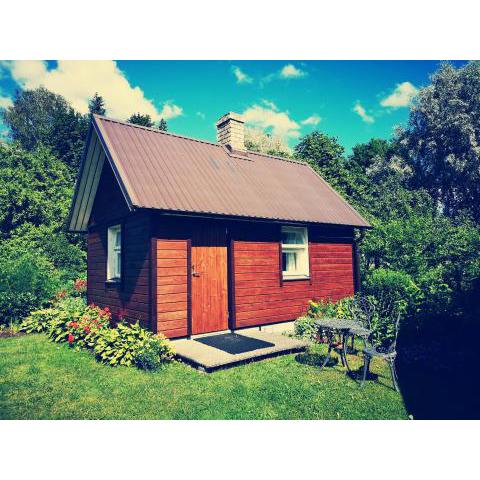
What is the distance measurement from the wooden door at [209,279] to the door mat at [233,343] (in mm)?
335

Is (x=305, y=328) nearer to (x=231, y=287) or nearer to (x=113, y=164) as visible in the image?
(x=231, y=287)

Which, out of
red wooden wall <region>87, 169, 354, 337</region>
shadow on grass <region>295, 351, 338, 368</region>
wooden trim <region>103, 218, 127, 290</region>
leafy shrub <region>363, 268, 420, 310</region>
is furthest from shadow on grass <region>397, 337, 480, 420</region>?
wooden trim <region>103, 218, 127, 290</region>

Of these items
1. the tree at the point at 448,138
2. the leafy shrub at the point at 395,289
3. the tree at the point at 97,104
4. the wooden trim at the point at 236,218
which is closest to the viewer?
the wooden trim at the point at 236,218

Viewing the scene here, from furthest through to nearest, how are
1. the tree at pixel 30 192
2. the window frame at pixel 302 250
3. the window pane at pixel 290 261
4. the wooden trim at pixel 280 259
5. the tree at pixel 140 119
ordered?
the tree at pixel 140 119, the tree at pixel 30 192, the window pane at pixel 290 261, the window frame at pixel 302 250, the wooden trim at pixel 280 259

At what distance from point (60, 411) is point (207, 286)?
168 inches

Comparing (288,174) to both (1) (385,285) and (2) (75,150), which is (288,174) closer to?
(1) (385,285)

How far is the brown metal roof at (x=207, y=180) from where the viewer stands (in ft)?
26.9

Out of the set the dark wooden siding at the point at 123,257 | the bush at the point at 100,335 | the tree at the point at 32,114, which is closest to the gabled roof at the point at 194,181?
the dark wooden siding at the point at 123,257

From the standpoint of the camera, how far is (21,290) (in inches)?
438

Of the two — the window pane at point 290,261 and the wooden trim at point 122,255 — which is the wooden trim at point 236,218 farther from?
the wooden trim at point 122,255

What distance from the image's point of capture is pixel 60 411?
5.04 metres

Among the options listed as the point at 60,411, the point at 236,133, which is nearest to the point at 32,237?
the point at 236,133

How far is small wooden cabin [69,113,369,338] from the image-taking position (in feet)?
26.2

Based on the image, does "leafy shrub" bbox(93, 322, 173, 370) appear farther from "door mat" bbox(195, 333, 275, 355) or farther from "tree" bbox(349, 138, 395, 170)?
"tree" bbox(349, 138, 395, 170)
